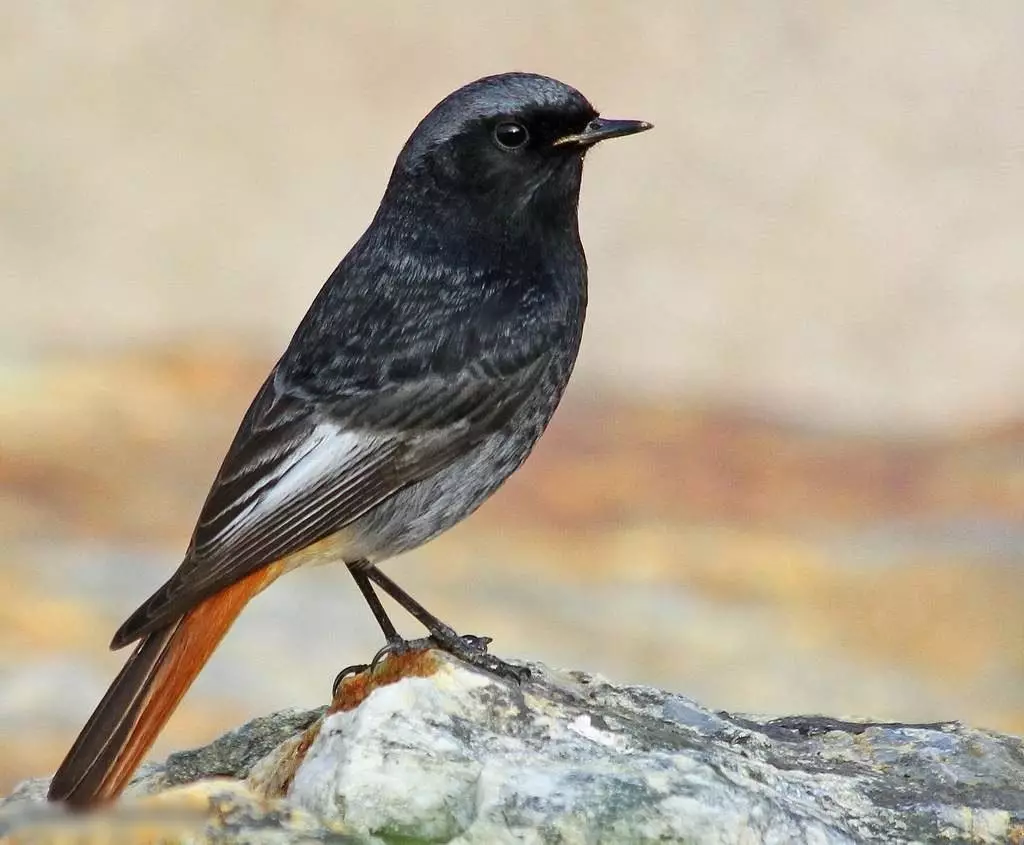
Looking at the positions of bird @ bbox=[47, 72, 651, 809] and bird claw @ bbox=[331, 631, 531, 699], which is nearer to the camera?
bird claw @ bbox=[331, 631, 531, 699]

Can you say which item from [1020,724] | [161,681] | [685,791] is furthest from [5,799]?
[1020,724]

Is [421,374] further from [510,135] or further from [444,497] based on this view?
[510,135]

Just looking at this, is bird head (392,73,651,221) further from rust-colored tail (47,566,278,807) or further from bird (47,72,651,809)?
rust-colored tail (47,566,278,807)

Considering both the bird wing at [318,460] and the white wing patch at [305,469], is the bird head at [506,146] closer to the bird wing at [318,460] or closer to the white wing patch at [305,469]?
the bird wing at [318,460]

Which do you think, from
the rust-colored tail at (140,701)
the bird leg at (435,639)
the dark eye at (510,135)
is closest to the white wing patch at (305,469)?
the rust-colored tail at (140,701)

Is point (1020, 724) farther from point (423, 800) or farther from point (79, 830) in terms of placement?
point (79, 830)

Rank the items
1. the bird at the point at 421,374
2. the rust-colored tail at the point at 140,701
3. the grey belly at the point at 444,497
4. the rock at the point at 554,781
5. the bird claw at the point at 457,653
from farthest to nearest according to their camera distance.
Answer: the grey belly at the point at 444,497 < the bird at the point at 421,374 < the bird claw at the point at 457,653 < the rust-colored tail at the point at 140,701 < the rock at the point at 554,781

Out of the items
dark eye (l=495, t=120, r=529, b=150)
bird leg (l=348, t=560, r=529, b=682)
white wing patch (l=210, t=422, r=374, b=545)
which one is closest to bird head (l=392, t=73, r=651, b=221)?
dark eye (l=495, t=120, r=529, b=150)

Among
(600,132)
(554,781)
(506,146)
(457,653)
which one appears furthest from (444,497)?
(554,781)
